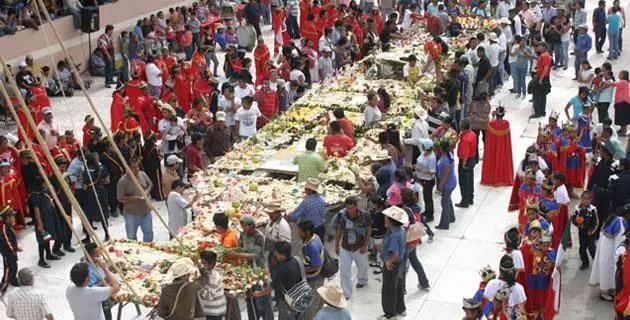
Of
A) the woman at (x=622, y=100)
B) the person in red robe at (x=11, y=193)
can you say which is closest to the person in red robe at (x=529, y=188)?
the woman at (x=622, y=100)

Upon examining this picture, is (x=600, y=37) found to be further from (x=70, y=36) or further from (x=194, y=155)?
(x=194, y=155)

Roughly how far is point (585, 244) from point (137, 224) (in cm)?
600

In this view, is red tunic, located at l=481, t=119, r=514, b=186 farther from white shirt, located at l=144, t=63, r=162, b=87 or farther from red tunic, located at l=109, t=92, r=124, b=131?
white shirt, located at l=144, t=63, r=162, b=87

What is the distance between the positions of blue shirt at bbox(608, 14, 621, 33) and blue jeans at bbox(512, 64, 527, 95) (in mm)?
4513

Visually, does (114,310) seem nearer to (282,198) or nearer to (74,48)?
(282,198)

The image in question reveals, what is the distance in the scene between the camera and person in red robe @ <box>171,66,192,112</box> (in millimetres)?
20438

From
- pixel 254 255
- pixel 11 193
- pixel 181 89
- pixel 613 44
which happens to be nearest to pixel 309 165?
pixel 254 255

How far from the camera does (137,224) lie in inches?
556

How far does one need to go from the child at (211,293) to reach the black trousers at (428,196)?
5.13 metres

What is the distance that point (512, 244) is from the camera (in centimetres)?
1137

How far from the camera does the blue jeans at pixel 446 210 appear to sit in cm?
1500

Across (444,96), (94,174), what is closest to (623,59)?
(444,96)

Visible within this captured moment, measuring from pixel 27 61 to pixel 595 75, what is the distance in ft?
38.0

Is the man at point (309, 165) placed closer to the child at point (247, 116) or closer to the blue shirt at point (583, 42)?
the child at point (247, 116)
